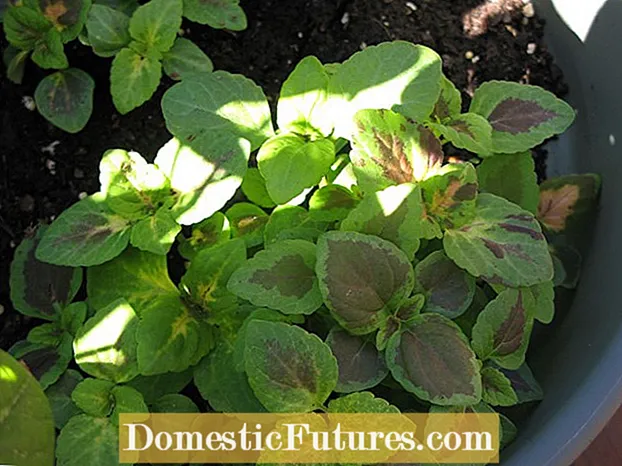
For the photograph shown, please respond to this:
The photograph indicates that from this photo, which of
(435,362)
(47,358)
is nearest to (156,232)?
(47,358)

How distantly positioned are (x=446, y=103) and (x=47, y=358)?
0.43 m

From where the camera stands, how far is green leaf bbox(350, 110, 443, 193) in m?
0.64

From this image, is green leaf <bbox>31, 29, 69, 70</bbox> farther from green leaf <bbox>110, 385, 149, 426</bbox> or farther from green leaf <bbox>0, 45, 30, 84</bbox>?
green leaf <bbox>110, 385, 149, 426</bbox>

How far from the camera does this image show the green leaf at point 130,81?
86cm

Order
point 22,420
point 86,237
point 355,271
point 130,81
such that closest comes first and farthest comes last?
point 22,420
point 355,271
point 86,237
point 130,81

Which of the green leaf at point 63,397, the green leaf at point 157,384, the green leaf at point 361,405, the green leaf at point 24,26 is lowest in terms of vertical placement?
the green leaf at point 63,397

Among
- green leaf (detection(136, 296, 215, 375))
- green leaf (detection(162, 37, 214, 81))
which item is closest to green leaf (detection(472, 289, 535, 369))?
green leaf (detection(136, 296, 215, 375))

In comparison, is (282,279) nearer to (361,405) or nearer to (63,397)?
(361,405)

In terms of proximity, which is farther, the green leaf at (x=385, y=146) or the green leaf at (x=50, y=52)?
the green leaf at (x=50, y=52)

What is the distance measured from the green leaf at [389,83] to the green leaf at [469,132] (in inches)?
1.0

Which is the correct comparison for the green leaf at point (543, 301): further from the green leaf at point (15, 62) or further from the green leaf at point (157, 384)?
the green leaf at point (15, 62)

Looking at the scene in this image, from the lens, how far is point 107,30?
0.87 meters

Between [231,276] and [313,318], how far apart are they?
9cm

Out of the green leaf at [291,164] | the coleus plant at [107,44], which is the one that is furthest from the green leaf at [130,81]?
the green leaf at [291,164]
